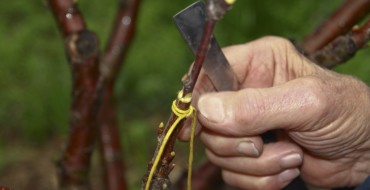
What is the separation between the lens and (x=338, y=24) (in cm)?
166

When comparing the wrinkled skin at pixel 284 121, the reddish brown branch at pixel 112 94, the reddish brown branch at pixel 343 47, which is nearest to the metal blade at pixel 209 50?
the wrinkled skin at pixel 284 121

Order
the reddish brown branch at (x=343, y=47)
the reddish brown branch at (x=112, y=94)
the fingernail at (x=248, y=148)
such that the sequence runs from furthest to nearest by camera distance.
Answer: the reddish brown branch at (x=112, y=94)
the reddish brown branch at (x=343, y=47)
the fingernail at (x=248, y=148)

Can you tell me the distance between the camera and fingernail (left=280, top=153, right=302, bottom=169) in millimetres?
1490

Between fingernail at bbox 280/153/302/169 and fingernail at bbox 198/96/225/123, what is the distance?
0.98 ft

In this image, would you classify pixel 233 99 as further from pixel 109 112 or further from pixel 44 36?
pixel 44 36

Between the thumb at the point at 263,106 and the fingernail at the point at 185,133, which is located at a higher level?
the thumb at the point at 263,106

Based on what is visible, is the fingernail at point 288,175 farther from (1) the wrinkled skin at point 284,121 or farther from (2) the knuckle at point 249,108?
(2) the knuckle at point 249,108

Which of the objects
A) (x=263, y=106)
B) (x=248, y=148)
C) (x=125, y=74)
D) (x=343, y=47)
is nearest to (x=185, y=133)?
(x=248, y=148)

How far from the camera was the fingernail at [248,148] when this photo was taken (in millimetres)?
1420

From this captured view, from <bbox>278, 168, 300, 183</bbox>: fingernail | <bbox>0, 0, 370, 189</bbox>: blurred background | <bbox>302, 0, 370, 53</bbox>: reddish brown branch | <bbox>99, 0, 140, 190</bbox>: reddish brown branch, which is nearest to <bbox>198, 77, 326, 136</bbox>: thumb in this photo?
<bbox>278, 168, 300, 183</bbox>: fingernail

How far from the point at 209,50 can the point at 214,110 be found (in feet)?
0.39

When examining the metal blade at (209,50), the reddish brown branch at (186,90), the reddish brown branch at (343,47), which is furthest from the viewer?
the reddish brown branch at (343,47)

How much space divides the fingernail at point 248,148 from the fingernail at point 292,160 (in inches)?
3.4

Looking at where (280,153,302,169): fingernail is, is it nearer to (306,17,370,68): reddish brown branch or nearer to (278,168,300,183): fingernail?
(278,168,300,183): fingernail
